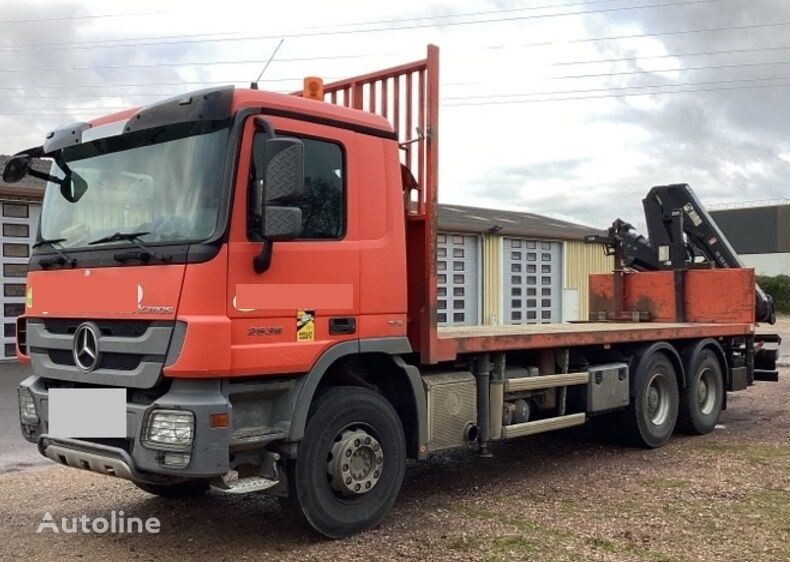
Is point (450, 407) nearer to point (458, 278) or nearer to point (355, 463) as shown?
point (355, 463)

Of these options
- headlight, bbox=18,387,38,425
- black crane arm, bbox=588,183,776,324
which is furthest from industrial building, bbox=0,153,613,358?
headlight, bbox=18,387,38,425

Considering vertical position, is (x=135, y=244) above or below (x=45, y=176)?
below

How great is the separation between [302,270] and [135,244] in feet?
3.23

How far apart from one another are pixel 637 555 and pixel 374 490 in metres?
1.69

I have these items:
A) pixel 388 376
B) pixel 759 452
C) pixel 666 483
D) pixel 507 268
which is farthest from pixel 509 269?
pixel 388 376

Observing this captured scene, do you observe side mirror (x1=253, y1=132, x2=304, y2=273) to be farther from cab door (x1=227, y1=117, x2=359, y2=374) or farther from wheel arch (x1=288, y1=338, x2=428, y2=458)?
wheel arch (x1=288, y1=338, x2=428, y2=458)

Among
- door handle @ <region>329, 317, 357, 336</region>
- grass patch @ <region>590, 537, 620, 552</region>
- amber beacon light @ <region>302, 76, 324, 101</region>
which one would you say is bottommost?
grass patch @ <region>590, 537, 620, 552</region>

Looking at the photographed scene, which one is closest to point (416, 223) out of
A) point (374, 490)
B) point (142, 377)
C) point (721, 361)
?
point (374, 490)

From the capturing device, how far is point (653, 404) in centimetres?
838

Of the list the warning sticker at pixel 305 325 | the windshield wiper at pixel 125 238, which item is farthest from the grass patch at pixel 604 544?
the windshield wiper at pixel 125 238

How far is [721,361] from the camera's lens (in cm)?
937

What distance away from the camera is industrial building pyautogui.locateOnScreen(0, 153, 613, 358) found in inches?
741

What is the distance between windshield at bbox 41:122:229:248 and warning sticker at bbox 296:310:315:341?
79cm

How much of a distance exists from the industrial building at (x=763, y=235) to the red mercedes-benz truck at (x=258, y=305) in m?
56.6
